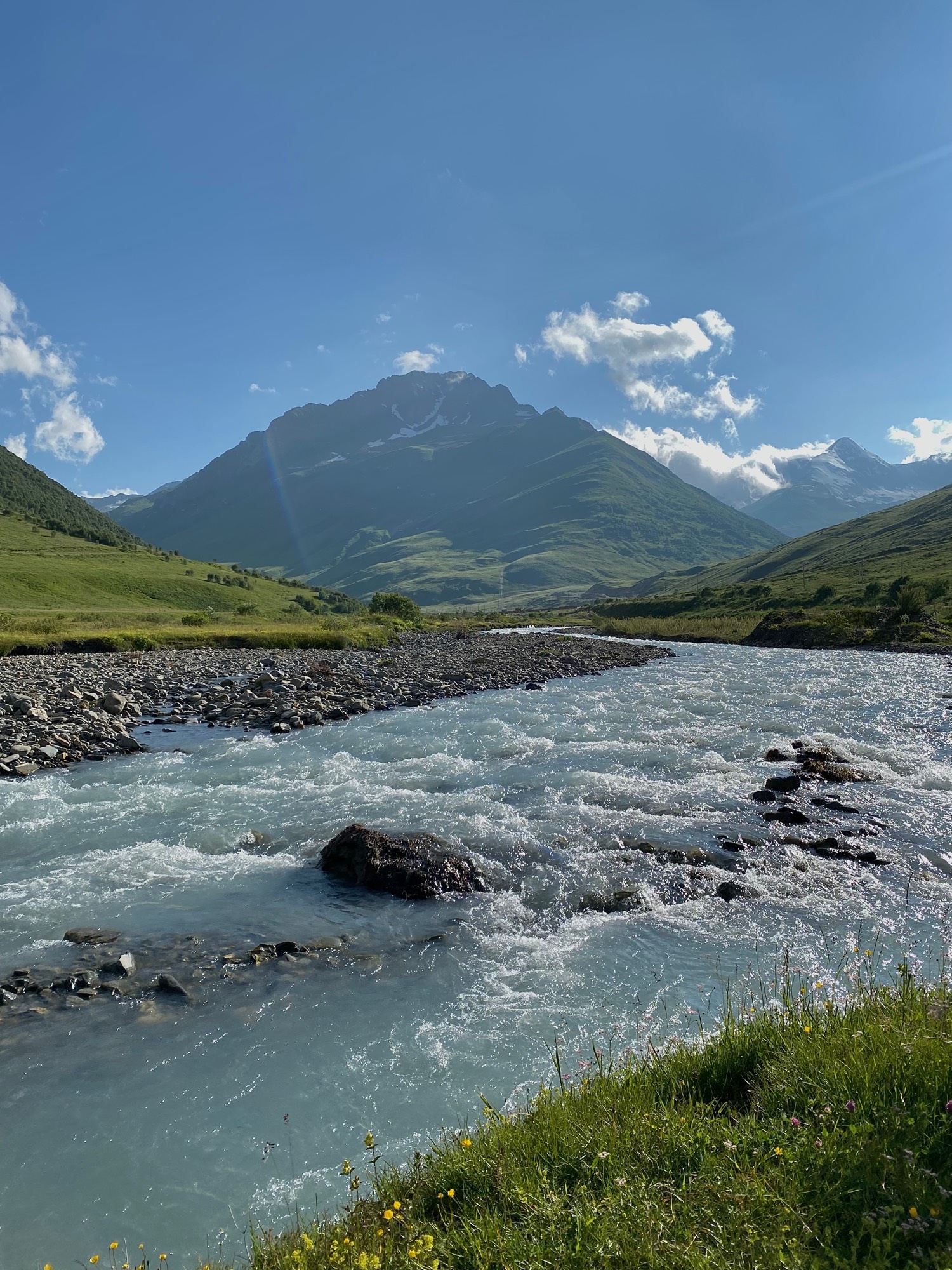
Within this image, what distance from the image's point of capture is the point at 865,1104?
3986 millimetres

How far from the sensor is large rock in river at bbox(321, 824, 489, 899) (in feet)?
38.5

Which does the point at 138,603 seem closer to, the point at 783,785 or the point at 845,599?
the point at 845,599

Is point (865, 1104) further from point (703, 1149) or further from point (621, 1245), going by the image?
point (621, 1245)

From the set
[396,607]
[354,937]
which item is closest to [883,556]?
[396,607]

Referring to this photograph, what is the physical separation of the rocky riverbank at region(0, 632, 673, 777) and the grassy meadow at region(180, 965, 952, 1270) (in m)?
20.0

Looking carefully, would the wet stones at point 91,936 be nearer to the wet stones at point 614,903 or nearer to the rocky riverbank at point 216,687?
the wet stones at point 614,903

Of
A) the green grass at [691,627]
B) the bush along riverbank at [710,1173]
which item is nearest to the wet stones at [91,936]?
the bush along riverbank at [710,1173]

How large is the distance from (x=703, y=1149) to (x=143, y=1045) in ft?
21.7

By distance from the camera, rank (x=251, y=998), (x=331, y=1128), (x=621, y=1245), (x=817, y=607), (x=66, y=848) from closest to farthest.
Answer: (x=621, y=1245) → (x=331, y=1128) → (x=251, y=998) → (x=66, y=848) → (x=817, y=607)

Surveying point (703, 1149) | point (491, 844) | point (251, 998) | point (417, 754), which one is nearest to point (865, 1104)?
point (703, 1149)

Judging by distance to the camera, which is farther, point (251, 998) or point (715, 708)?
point (715, 708)

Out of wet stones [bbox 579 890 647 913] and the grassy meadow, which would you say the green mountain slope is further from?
the grassy meadow

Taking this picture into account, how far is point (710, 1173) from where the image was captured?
12.2 ft

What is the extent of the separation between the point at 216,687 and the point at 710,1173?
35.3 metres
